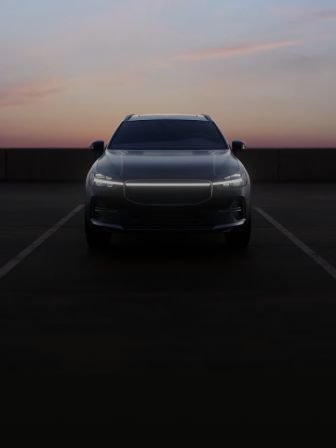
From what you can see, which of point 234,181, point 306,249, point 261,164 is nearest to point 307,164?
point 261,164

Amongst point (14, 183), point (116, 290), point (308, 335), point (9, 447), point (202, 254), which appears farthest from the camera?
point (14, 183)

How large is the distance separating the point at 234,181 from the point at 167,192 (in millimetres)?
838

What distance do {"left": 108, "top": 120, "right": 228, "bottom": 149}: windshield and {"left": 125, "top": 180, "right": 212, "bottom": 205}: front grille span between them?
158cm

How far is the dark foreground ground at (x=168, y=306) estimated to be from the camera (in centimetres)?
590

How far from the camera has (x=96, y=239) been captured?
11.3 m

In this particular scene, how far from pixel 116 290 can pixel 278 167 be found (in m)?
23.6

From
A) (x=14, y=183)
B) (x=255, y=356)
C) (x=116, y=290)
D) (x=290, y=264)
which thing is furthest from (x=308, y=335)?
(x=14, y=183)

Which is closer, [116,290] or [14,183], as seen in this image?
[116,290]

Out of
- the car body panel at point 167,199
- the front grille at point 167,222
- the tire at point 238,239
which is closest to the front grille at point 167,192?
the car body panel at point 167,199

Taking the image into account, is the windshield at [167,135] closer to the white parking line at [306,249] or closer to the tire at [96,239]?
the tire at [96,239]

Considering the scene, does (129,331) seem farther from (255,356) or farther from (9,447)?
(9,447)

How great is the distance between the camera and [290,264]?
33.4 ft

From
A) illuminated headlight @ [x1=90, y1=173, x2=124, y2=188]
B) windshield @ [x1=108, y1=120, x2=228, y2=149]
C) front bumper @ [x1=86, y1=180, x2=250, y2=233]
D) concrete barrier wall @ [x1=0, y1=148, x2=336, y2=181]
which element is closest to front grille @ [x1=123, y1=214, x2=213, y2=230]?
front bumper @ [x1=86, y1=180, x2=250, y2=233]

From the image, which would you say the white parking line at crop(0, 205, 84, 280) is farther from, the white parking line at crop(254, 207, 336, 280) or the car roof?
the white parking line at crop(254, 207, 336, 280)
